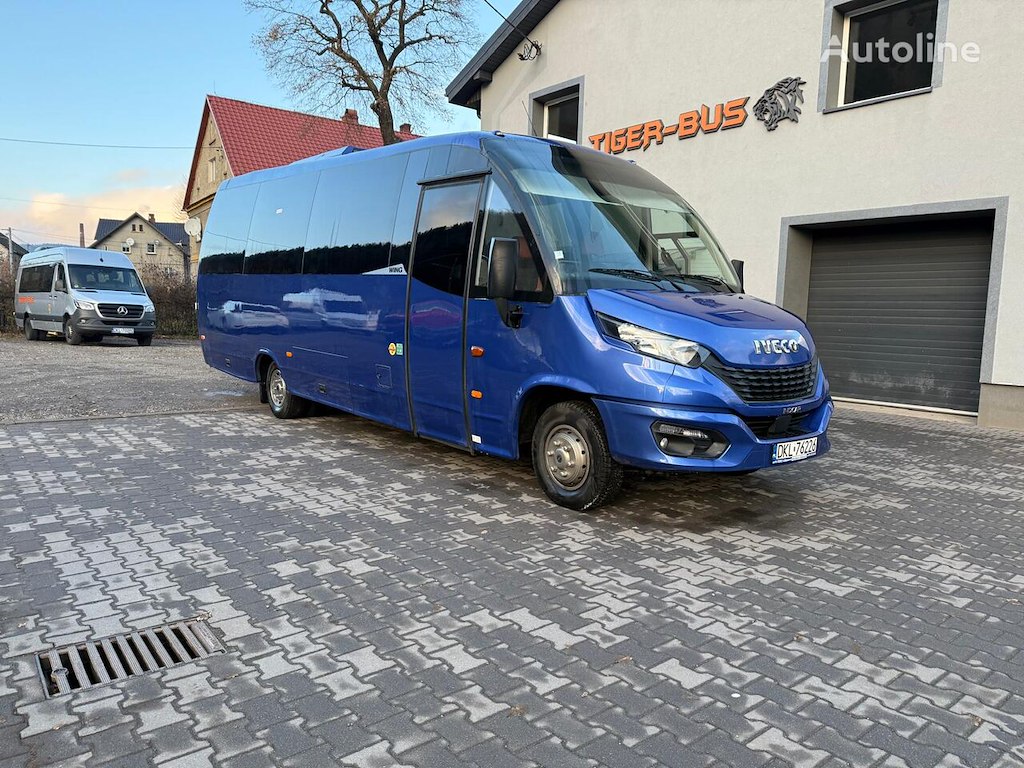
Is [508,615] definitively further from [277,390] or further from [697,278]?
[277,390]

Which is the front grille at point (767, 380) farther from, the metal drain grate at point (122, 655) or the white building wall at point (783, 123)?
the white building wall at point (783, 123)

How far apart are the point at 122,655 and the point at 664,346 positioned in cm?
339

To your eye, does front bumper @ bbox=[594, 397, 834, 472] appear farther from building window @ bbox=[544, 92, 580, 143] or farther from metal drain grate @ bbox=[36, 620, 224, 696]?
building window @ bbox=[544, 92, 580, 143]

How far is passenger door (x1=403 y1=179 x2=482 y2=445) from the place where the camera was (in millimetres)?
5895

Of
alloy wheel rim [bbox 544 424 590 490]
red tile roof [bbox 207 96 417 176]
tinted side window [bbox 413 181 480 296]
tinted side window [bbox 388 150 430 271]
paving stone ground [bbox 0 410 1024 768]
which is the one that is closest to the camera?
paving stone ground [bbox 0 410 1024 768]

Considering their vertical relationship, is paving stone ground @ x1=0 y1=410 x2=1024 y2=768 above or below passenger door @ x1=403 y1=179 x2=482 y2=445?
below

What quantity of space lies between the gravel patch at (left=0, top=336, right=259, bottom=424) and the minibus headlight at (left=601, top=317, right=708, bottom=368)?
267 inches

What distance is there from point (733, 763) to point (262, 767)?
159 cm

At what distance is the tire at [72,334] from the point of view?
64.0 ft

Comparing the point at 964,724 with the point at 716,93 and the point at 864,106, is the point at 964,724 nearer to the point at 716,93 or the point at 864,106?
the point at 864,106

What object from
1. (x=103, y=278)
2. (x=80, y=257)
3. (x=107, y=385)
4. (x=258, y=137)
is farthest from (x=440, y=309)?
(x=258, y=137)

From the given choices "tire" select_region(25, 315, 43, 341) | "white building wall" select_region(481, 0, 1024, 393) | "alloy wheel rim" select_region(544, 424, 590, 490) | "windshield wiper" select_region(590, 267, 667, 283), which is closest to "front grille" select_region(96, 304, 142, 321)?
"tire" select_region(25, 315, 43, 341)

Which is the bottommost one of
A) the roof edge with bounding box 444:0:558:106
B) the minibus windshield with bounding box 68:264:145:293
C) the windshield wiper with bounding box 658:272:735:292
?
the windshield wiper with bounding box 658:272:735:292

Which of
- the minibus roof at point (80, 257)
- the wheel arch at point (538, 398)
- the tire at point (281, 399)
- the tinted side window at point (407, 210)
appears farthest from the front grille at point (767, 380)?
the minibus roof at point (80, 257)
